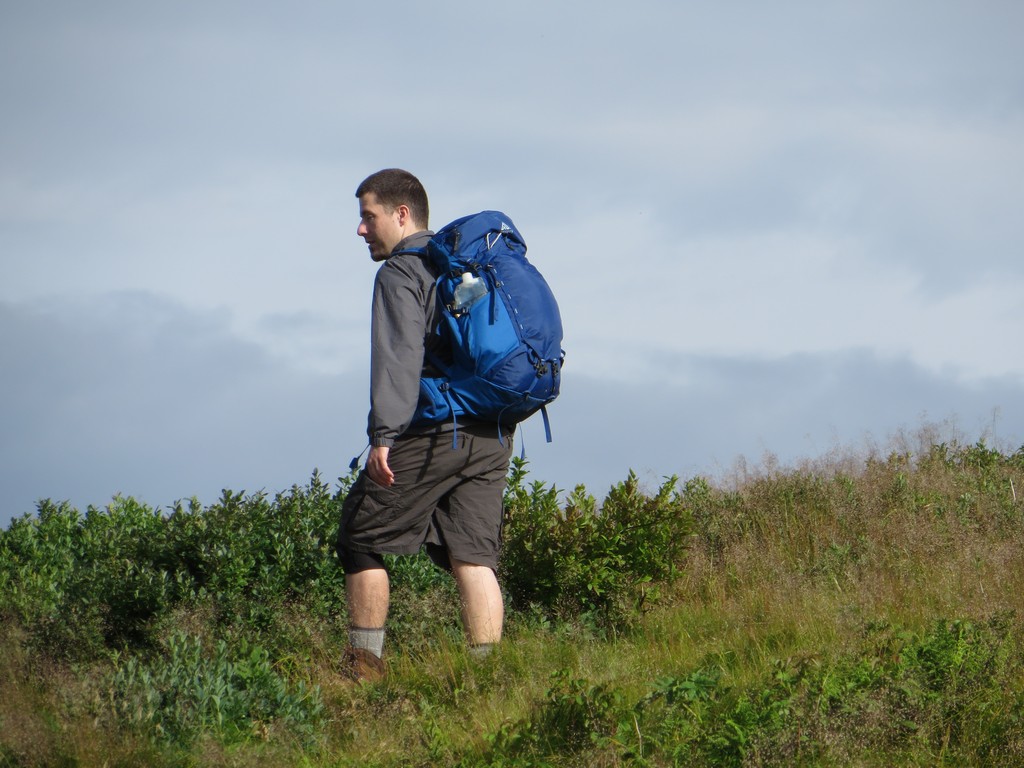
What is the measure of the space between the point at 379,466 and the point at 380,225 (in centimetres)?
128

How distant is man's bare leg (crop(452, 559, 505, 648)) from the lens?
516 centimetres

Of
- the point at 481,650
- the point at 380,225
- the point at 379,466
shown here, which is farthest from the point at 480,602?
the point at 380,225

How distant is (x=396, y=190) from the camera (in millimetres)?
5422

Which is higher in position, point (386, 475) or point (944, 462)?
point (944, 462)

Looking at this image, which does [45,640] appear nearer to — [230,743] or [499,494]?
[230,743]

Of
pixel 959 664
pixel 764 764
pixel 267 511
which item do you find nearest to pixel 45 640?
pixel 267 511

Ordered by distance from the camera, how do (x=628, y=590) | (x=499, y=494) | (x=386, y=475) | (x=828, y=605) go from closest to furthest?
(x=386, y=475) → (x=499, y=494) → (x=828, y=605) → (x=628, y=590)

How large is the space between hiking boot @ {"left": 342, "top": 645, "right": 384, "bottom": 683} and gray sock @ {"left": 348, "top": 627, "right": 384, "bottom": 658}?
0.06 ft

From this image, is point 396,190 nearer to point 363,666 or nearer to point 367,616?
point 367,616

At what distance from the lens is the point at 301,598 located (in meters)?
6.28

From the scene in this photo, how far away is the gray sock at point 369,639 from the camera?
521cm

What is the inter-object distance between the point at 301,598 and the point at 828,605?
292cm

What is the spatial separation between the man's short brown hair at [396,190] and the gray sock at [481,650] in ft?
6.86

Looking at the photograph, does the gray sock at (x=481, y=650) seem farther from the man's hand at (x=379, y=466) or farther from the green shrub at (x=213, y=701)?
the man's hand at (x=379, y=466)
